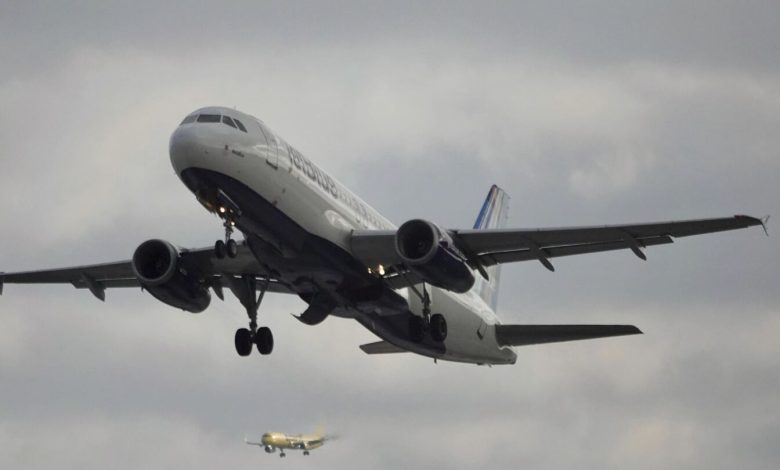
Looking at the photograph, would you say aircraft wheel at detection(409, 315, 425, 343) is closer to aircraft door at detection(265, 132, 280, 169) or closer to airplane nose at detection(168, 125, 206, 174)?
aircraft door at detection(265, 132, 280, 169)

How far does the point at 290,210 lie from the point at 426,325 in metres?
7.97

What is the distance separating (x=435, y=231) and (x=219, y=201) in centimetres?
673

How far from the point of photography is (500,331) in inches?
2403

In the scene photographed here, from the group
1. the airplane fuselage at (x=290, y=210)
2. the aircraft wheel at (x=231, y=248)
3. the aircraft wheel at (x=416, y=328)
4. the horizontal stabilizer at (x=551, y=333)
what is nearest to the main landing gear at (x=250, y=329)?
the airplane fuselage at (x=290, y=210)

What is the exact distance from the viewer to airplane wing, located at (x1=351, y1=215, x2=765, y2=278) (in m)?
50.4

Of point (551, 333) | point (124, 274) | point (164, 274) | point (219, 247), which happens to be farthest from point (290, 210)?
point (551, 333)

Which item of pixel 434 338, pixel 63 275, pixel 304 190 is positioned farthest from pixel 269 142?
pixel 63 275

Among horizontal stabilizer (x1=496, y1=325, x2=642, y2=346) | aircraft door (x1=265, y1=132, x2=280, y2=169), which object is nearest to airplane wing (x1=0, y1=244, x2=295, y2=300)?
aircraft door (x1=265, y1=132, x2=280, y2=169)

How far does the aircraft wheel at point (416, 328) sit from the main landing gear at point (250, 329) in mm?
4658

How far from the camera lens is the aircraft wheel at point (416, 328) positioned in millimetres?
55500

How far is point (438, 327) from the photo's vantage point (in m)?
55.0

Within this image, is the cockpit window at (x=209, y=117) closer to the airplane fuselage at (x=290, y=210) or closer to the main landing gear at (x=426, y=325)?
the airplane fuselage at (x=290, y=210)

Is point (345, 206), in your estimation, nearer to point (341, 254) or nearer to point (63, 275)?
point (341, 254)

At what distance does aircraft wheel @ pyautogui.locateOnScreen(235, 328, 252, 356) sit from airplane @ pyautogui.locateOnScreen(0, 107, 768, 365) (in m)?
0.04
